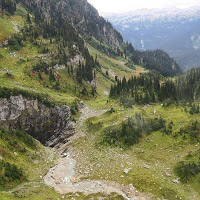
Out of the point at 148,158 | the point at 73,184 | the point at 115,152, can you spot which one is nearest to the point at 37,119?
the point at 115,152

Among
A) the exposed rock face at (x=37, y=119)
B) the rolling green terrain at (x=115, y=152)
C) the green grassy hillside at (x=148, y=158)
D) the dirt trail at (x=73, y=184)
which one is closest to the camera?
the rolling green terrain at (x=115, y=152)

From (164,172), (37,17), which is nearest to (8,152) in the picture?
(164,172)

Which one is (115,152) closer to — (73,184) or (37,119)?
(73,184)

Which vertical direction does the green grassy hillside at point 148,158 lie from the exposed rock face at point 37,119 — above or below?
below

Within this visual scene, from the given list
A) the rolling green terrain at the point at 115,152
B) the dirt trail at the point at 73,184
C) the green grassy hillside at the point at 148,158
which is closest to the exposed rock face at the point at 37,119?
the rolling green terrain at the point at 115,152

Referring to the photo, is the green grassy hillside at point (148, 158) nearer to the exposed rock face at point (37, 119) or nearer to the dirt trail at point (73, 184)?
the dirt trail at point (73, 184)

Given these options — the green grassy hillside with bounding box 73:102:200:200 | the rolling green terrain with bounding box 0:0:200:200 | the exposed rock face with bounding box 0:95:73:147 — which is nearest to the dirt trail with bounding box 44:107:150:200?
the rolling green terrain with bounding box 0:0:200:200

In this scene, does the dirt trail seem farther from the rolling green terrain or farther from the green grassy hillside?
the green grassy hillside

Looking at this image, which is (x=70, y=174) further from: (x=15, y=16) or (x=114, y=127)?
(x=15, y=16)
